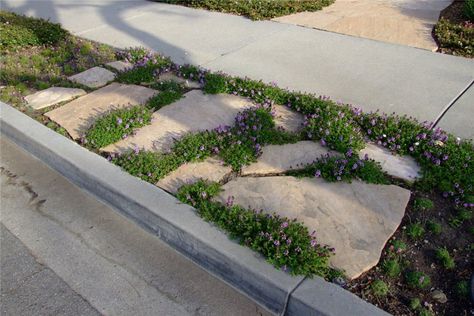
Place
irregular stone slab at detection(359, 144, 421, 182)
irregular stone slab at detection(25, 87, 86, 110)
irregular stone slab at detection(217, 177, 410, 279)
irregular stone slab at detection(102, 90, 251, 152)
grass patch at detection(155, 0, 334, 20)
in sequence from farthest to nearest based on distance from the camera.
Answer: grass patch at detection(155, 0, 334, 20), irregular stone slab at detection(25, 87, 86, 110), irregular stone slab at detection(102, 90, 251, 152), irregular stone slab at detection(359, 144, 421, 182), irregular stone slab at detection(217, 177, 410, 279)

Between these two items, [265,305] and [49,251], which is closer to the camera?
[265,305]

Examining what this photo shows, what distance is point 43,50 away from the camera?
592cm

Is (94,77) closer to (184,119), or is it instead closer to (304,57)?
(184,119)

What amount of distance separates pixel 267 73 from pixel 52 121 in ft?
7.25

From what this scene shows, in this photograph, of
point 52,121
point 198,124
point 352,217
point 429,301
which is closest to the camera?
point 429,301

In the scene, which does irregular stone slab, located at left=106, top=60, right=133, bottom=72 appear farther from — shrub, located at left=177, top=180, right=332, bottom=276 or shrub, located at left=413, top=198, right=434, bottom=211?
shrub, located at left=413, top=198, right=434, bottom=211

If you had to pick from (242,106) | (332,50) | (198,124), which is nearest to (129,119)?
(198,124)

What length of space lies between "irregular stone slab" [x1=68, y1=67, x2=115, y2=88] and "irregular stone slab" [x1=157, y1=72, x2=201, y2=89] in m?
0.57

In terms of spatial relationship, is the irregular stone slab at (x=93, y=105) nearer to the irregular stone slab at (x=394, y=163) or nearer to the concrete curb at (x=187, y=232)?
the concrete curb at (x=187, y=232)

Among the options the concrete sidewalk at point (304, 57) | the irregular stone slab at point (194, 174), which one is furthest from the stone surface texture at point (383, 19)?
the irregular stone slab at point (194, 174)

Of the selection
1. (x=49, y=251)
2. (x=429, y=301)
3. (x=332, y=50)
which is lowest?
(x=49, y=251)

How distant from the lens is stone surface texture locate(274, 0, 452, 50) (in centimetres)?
566

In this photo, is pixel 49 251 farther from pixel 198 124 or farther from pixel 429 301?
pixel 429 301

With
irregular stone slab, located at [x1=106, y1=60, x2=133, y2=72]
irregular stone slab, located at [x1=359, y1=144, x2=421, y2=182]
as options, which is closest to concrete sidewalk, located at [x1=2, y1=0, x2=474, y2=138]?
irregular stone slab, located at [x1=106, y1=60, x2=133, y2=72]
